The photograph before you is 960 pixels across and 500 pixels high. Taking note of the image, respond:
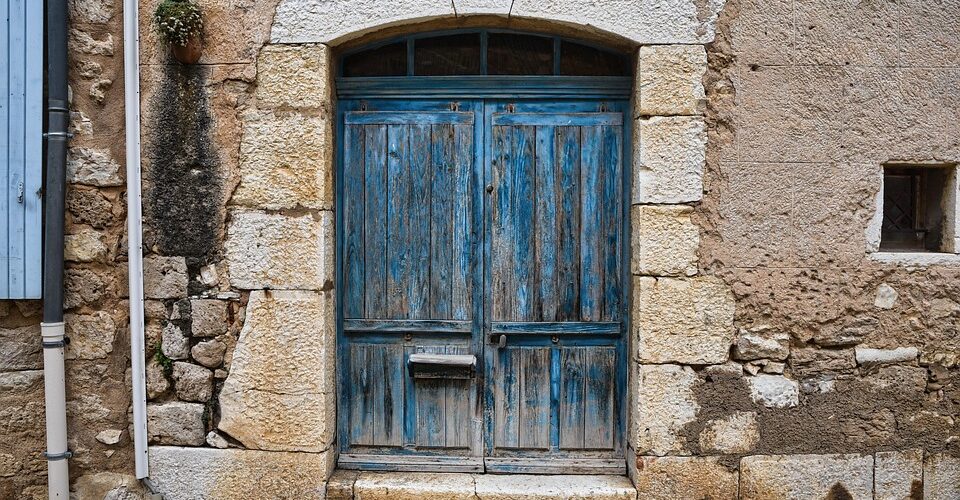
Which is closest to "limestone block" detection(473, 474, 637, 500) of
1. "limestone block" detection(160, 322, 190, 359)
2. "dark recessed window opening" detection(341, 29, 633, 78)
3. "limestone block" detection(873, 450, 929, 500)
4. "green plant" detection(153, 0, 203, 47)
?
"limestone block" detection(873, 450, 929, 500)

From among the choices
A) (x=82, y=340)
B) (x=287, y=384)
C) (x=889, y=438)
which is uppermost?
(x=82, y=340)

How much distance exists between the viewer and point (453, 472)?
9.49ft

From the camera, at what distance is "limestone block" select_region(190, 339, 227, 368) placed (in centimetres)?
270

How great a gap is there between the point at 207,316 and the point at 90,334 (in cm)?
57

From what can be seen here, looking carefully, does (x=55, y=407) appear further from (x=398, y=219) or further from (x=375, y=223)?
(x=398, y=219)

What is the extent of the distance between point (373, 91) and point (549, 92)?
2.79ft

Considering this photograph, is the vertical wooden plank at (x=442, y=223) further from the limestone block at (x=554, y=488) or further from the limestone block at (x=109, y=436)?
the limestone block at (x=109, y=436)

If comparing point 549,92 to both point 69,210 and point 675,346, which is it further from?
point 69,210

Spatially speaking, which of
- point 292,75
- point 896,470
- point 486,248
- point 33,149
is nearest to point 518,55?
point 486,248

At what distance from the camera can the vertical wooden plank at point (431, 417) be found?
9.62 feet

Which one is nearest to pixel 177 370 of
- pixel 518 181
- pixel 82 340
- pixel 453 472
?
pixel 82 340

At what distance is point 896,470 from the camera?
8.73 feet

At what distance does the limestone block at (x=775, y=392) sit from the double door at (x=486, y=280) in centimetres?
58

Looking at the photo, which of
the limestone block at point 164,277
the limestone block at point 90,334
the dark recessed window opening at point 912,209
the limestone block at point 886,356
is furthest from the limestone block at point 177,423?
the dark recessed window opening at point 912,209
